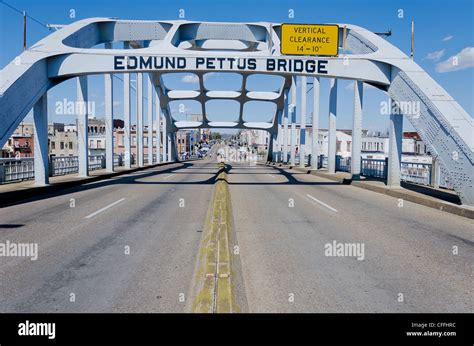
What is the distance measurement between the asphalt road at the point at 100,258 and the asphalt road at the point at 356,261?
1116 millimetres

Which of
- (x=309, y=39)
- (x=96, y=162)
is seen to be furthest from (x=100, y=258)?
(x=96, y=162)

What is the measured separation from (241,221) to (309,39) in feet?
35.1

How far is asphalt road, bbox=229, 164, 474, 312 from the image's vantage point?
457 centimetres

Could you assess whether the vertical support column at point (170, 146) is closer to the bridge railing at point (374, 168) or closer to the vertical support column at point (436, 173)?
the bridge railing at point (374, 168)

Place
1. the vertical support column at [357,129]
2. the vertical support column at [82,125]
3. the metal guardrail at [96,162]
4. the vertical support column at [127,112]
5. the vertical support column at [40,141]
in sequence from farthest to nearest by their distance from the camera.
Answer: the vertical support column at [127,112] → the metal guardrail at [96,162] → the vertical support column at [357,129] → the vertical support column at [82,125] → the vertical support column at [40,141]

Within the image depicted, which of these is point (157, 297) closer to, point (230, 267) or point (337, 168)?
point (230, 267)

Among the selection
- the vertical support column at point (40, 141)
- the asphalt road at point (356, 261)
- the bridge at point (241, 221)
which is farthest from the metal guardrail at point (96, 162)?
the asphalt road at point (356, 261)

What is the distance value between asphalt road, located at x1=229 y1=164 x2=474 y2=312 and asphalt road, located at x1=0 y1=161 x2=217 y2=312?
1.12 m

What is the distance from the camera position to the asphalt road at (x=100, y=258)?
4.51 metres

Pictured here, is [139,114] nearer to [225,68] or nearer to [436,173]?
[225,68]

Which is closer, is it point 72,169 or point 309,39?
point 309,39

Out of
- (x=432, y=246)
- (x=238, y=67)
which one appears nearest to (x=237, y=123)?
(x=238, y=67)

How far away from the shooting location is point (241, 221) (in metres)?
9.77
